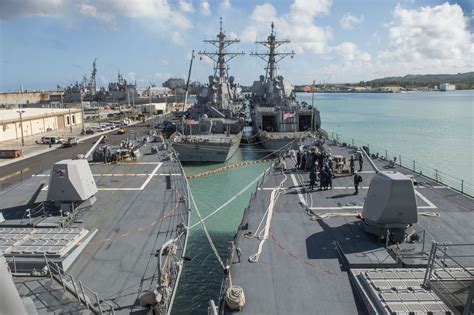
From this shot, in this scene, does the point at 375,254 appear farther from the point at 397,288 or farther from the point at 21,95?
the point at 21,95

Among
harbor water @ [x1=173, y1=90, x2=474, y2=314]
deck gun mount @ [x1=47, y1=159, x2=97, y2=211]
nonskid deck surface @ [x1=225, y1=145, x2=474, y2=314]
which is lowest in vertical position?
harbor water @ [x1=173, y1=90, x2=474, y2=314]

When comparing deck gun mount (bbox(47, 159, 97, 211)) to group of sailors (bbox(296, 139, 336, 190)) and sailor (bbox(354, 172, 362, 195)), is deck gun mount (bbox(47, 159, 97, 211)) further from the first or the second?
sailor (bbox(354, 172, 362, 195))

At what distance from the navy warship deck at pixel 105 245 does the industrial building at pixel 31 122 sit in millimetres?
33181

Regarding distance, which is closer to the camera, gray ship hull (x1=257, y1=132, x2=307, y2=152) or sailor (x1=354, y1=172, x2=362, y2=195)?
sailor (x1=354, y1=172, x2=362, y2=195)

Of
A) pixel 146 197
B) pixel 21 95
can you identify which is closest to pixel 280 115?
pixel 146 197

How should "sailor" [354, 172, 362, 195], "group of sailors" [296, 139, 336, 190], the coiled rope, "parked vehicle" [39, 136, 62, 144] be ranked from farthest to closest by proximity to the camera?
1. "parked vehicle" [39, 136, 62, 144]
2. "group of sailors" [296, 139, 336, 190]
3. "sailor" [354, 172, 362, 195]
4. the coiled rope

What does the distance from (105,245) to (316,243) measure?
6.67 m

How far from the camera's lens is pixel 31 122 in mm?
54375

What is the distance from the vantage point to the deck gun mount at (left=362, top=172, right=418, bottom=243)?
464 inches

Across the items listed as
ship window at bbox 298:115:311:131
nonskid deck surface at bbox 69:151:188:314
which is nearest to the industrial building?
nonskid deck surface at bbox 69:151:188:314

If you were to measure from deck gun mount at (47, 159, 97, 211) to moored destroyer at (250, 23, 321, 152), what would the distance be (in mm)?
26992

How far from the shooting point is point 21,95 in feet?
417

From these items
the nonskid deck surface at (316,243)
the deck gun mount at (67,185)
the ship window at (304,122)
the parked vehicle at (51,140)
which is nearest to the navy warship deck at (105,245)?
the deck gun mount at (67,185)

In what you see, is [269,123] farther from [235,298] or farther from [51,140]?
[235,298]
